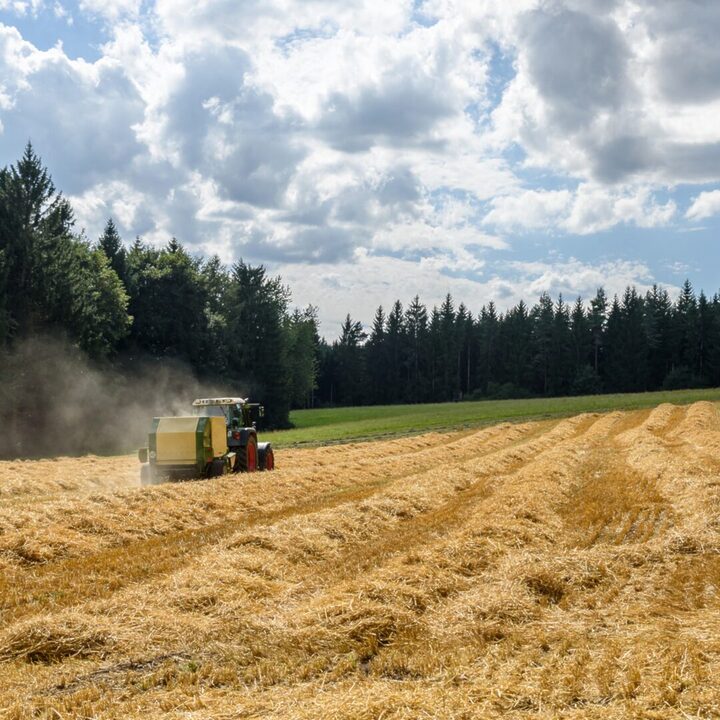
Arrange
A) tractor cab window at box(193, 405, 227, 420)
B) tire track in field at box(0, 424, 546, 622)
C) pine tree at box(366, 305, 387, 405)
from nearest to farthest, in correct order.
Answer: tire track in field at box(0, 424, 546, 622) < tractor cab window at box(193, 405, 227, 420) < pine tree at box(366, 305, 387, 405)

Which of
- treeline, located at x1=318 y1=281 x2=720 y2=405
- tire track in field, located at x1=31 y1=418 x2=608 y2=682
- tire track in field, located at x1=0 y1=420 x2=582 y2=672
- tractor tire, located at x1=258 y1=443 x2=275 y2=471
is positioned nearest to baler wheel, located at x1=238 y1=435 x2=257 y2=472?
tractor tire, located at x1=258 y1=443 x2=275 y2=471

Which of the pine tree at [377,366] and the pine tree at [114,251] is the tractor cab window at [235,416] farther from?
the pine tree at [377,366]

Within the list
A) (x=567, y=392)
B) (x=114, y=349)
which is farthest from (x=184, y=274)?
(x=567, y=392)

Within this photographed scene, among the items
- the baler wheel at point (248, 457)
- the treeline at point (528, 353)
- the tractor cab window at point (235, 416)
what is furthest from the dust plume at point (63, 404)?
the treeline at point (528, 353)

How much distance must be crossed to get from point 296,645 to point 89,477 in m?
16.6

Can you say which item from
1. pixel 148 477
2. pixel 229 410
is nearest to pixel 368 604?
pixel 148 477

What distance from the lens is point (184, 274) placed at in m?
52.7

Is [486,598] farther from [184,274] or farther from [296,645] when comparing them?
[184,274]

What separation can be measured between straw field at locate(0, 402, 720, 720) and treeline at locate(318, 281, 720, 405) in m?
80.8

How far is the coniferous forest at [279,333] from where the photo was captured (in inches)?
1549

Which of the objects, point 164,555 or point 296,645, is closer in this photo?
point 296,645

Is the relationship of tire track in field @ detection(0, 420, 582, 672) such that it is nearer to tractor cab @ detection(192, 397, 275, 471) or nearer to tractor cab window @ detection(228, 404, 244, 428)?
tractor cab @ detection(192, 397, 275, 471)

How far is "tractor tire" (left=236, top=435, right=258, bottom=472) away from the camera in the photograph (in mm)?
21938

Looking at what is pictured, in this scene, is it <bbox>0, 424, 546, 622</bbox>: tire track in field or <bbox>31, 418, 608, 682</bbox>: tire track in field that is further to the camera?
<bbox>0, 424, 546, 622</bbox>: tire track in field
